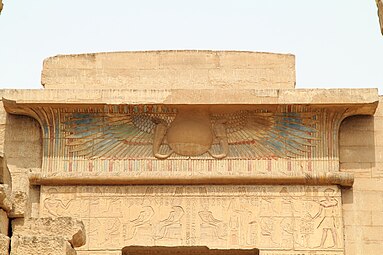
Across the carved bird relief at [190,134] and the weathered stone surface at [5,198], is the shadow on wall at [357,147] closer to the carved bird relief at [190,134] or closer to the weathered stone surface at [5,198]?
the carved bird relief at [190,134]

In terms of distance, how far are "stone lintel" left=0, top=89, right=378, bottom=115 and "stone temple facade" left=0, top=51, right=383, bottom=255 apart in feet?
0.05

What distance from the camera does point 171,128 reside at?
1548cm

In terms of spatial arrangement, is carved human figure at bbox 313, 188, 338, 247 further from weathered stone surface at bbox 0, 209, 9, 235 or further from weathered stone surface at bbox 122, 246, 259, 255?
weathered stone surface at bbox 0, 209, 9, 235

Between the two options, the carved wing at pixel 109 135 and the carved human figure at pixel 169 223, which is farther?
the carved wing at pixel 109 135

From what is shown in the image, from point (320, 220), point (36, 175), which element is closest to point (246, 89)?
point (320, 220)

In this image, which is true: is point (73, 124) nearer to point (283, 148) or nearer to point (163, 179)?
point (163, 179)

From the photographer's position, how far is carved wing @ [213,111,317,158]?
50.5 ft

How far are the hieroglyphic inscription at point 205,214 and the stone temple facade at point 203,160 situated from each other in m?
0.01

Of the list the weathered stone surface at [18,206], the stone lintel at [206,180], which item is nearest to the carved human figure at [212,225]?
the stone lintel at [206,180]

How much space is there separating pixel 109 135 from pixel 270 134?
2097mm

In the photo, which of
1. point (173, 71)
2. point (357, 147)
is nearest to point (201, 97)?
point (173, 71)

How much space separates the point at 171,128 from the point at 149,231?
1.38 m

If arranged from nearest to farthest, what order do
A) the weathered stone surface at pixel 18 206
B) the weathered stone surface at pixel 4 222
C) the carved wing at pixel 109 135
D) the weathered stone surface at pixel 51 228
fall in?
the weathered stone surface at pixel 4 222 → the weathered stone surface at pixel 51 228 → the weathered stone surface at pixel 18 206 → the carved wing at pixel 109 135

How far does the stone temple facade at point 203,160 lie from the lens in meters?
15.1
